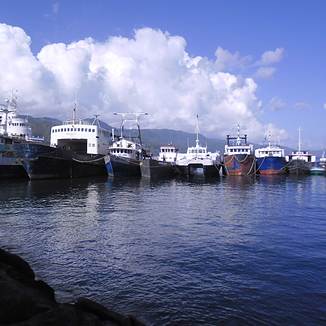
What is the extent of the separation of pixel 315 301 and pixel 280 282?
1632 millimetres

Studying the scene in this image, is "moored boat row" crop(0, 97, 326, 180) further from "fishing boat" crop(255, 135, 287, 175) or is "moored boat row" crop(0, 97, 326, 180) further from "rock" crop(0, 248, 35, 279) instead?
"rock" crop(0, 248, 35, 279)

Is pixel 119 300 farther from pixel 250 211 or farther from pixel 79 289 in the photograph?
pixel 250 211

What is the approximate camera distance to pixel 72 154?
60969 millimetres

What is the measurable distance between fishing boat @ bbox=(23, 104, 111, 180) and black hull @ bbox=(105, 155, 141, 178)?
282cm

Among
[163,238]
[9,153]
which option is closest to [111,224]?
[163,238]

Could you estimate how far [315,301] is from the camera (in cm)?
1065

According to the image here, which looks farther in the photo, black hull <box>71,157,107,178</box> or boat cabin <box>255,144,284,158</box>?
boat cabin <box>255,144,284,158</box>

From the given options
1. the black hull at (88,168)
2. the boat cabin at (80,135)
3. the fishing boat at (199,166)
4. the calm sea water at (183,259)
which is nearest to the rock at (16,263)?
the calm sea water at (183,259)

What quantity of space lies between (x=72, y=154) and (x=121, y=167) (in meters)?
8.76

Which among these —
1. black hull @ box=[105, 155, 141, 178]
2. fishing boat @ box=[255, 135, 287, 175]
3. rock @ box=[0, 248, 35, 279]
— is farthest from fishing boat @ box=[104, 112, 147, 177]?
rock @ box=[0, 248, 35, 279]

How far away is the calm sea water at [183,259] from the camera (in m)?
10.3

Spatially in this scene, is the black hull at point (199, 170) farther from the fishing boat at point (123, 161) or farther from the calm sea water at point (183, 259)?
the calm sea water at point (183, 259)

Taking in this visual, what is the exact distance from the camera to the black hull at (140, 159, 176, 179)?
66125mm

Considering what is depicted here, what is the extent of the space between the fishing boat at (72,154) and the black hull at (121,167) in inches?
111
